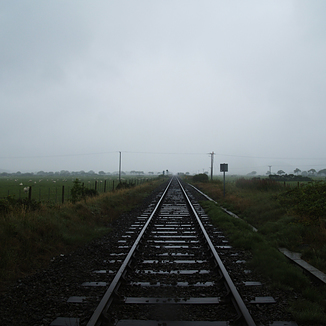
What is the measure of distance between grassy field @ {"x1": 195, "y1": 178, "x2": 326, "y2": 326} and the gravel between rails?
0.91ft

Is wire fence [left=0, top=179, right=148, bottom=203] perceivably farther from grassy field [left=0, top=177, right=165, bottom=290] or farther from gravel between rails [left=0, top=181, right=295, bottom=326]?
gravel between rails [left=0, top=181, right=295, bottom=326]

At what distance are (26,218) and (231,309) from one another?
6557 millimetres

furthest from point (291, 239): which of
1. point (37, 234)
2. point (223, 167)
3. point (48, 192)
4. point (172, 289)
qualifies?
point (48, 192)

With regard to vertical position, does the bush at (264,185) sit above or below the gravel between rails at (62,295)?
above

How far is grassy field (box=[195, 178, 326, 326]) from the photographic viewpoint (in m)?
4.25

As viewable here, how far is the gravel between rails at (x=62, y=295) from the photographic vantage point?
3763 mm

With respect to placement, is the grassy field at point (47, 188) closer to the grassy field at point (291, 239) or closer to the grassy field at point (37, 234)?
the grassy field at point (37, 234)

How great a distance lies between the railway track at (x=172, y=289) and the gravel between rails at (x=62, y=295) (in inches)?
3.9

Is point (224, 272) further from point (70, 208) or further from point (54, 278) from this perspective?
point (70, 208)

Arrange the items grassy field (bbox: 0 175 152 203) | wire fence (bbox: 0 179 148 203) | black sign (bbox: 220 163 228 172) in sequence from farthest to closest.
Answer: grassy field (bbox: 0 175 152 203), black sign (bbox: 220 163 228 172), wire fence (bbox: 0 179 148 203)

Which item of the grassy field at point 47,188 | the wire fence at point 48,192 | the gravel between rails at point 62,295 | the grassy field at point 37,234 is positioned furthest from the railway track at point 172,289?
the wire fence at point 48,192

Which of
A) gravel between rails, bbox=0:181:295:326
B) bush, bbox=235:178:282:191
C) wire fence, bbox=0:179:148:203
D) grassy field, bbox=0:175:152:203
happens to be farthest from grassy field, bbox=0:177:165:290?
bush, bbox=235:178:282:191

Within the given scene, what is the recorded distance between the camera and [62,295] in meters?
4.45

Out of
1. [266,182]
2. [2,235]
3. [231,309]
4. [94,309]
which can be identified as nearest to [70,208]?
[2,235]
